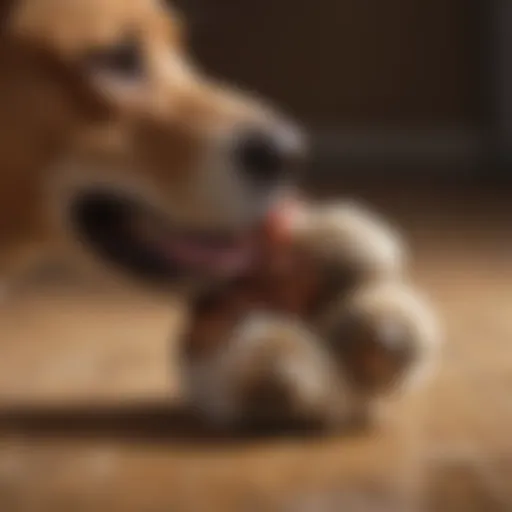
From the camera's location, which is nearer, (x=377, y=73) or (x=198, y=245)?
(x=198, y=245)

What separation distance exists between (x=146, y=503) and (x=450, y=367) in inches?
23.5

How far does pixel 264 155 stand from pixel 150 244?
0.15 meters

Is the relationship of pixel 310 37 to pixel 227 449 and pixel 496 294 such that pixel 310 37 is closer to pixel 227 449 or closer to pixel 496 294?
pixel 496 294

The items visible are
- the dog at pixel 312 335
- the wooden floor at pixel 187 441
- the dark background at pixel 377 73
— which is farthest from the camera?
the dark background at pixel 377 73

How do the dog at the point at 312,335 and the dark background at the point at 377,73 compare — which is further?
the dark background at the point at 377,73

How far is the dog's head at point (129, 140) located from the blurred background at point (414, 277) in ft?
0.66

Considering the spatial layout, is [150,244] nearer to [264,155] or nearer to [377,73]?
[264,155]

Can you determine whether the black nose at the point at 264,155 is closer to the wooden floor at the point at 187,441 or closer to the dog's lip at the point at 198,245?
the dog's lip at the point at 198,245

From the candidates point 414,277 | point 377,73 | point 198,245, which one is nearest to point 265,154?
point 198,245

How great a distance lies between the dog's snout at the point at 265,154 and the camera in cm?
119

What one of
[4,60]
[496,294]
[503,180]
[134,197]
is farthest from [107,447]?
[503,180]

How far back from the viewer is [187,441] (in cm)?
118

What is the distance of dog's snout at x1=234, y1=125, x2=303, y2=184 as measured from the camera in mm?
1190

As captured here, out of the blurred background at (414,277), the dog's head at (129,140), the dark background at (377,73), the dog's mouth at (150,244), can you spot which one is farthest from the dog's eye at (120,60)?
the dark background at (377,73)
